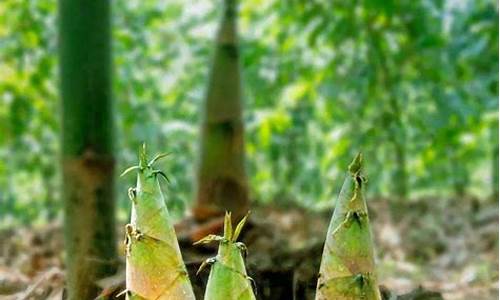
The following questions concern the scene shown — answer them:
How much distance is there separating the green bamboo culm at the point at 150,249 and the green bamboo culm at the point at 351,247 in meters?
0.14

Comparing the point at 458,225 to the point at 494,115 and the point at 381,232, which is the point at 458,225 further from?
the point at 494,115

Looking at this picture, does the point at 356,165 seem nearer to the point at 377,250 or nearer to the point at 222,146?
the point at 222,146

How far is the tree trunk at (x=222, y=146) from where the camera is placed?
2230 mm

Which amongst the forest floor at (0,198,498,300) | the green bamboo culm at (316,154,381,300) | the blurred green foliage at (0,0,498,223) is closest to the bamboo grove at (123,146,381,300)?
the green bamboo culm at (316,154,381,300)

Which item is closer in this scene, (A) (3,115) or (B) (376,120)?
(B) (376,120)

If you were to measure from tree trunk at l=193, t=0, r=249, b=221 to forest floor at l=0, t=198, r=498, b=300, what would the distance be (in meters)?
0.10

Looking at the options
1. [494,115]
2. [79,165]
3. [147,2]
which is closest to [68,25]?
[79,165]

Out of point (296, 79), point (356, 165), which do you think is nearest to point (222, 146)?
point (356, 165)

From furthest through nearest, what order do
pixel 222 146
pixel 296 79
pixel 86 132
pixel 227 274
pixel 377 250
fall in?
pixel 296 79 → pixel 377 250 → pixel 222 146 → pixel 86 132 → pixel 227 274

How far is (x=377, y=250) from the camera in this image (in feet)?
10.1

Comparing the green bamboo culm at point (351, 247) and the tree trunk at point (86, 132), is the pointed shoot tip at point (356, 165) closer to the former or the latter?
the green bamboo culm at point (351, 247)

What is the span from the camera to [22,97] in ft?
11.1

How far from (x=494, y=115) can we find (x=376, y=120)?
406 millimetres

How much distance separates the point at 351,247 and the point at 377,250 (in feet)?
7.33
